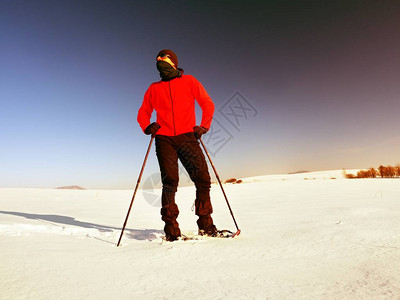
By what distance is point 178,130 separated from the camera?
3.15 m

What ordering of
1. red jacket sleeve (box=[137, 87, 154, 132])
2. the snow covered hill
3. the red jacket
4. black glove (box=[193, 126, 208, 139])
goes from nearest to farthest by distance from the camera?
the snow covered hill → black glove (box=[193, 126, 208, 139]) → the red jacket → red jacket sleeve (box=[137, 87, 154, 132])

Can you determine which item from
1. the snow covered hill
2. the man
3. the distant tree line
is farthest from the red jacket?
the distant tree line

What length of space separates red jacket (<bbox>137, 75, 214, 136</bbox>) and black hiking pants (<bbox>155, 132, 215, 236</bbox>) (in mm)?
137

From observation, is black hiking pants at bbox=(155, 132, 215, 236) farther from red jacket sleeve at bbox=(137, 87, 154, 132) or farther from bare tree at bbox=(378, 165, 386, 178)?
bare tree at bbox=(378, 165, 386, 178)

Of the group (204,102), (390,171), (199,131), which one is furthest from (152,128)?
(390,171)

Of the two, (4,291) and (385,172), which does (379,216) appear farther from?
(385,172)

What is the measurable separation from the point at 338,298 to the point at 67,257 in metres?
2.00

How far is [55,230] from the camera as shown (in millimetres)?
3311

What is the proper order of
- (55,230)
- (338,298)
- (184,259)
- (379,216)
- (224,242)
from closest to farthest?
(338,298), (184,259), (224,242), (379,216), (55,230)

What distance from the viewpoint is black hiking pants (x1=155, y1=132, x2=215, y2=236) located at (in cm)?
306

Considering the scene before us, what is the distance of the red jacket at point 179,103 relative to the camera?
3.15m

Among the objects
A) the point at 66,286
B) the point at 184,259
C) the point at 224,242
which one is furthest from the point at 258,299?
the point at 224,242

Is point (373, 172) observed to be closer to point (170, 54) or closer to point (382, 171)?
point (382, 171)

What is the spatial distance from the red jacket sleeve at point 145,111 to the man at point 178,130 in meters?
0.15
